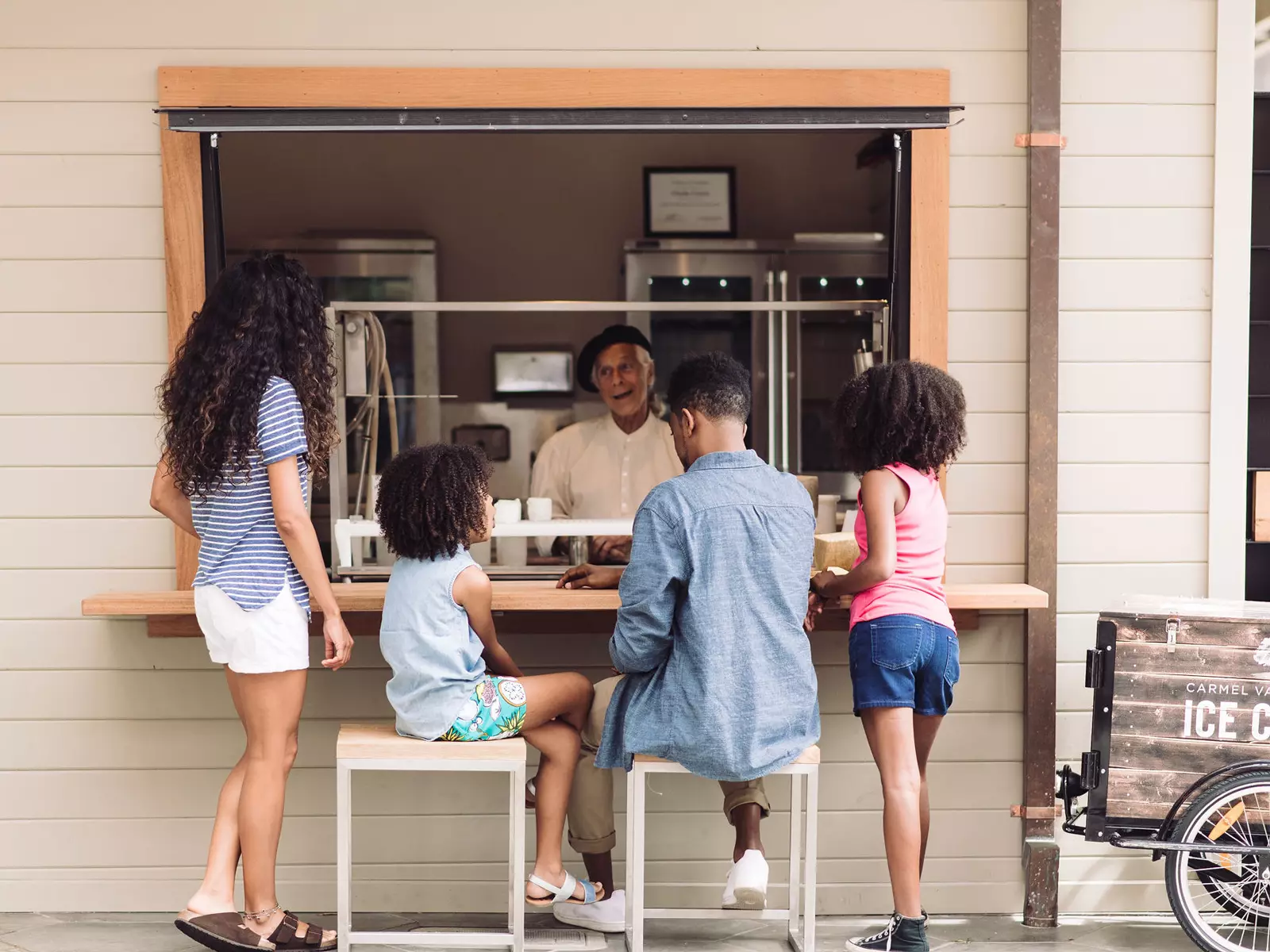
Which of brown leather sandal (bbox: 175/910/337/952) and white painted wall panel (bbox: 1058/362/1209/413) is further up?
white painted wall panel (bbox: 1058/362/1209/413)

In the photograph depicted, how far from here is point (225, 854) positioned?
252cm

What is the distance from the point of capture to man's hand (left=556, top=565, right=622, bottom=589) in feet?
9.10

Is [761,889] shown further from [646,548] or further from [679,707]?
[646,548]

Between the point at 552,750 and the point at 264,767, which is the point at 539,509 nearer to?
the point at 552,750

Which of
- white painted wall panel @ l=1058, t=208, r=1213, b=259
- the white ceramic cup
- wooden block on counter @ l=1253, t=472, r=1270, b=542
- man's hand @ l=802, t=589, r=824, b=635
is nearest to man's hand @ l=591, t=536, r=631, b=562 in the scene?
the white ceramic cup

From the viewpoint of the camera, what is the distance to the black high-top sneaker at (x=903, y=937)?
254cm

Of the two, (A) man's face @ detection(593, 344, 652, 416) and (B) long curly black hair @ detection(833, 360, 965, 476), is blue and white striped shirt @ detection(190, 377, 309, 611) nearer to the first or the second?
(B) long curly black hair @ detection(833, 360, 965, 476)

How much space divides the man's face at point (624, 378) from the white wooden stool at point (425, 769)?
4.98 feet

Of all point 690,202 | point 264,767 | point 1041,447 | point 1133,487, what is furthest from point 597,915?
point 690,202

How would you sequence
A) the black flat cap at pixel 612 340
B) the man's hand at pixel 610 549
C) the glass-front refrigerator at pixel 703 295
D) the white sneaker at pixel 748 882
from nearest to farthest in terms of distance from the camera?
the white sneaker at pixel 748 882, the man's hand at pixel 610 549, the black flat cap at pixel 612 340, the glass-front refrigerator at pixel 703 295

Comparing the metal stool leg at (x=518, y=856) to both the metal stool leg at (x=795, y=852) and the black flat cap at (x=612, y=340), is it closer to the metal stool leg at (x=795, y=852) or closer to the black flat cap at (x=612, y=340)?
the metal stool leg at (x=795, y=852)

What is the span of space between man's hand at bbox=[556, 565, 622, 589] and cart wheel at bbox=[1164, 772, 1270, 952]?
1.32m

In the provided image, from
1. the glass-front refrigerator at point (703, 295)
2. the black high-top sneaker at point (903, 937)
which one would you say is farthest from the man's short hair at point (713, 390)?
the glass-front refrigerator at point (703, 295)

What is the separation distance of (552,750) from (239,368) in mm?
1031
